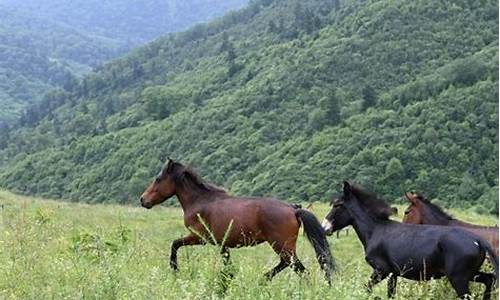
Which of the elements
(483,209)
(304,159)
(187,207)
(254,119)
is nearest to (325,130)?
(304,159)

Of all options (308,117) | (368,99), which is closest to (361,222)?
(368,99)

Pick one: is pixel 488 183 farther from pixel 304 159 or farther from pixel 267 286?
pixel 267 286

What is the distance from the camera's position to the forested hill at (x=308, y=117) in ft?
282

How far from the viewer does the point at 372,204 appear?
852cm

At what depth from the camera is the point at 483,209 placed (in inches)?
2692

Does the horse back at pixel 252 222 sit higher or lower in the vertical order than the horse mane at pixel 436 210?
higher

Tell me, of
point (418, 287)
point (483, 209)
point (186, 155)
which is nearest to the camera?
point (418, 287)

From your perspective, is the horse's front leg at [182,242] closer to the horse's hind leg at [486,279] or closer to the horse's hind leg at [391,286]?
the horse's hind leg at [391,286]

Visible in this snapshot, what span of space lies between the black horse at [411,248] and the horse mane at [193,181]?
5.84 ft

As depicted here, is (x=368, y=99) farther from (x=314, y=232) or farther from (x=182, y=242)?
(x=182, y=242)

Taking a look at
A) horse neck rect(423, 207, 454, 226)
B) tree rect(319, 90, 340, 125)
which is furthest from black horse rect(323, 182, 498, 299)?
tree rect(319, 90, 340, 125)

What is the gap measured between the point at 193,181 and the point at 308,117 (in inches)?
3943

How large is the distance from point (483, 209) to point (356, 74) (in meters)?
52.1

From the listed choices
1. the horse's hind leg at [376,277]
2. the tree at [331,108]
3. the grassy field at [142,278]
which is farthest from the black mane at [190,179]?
the tree at [331,108]
